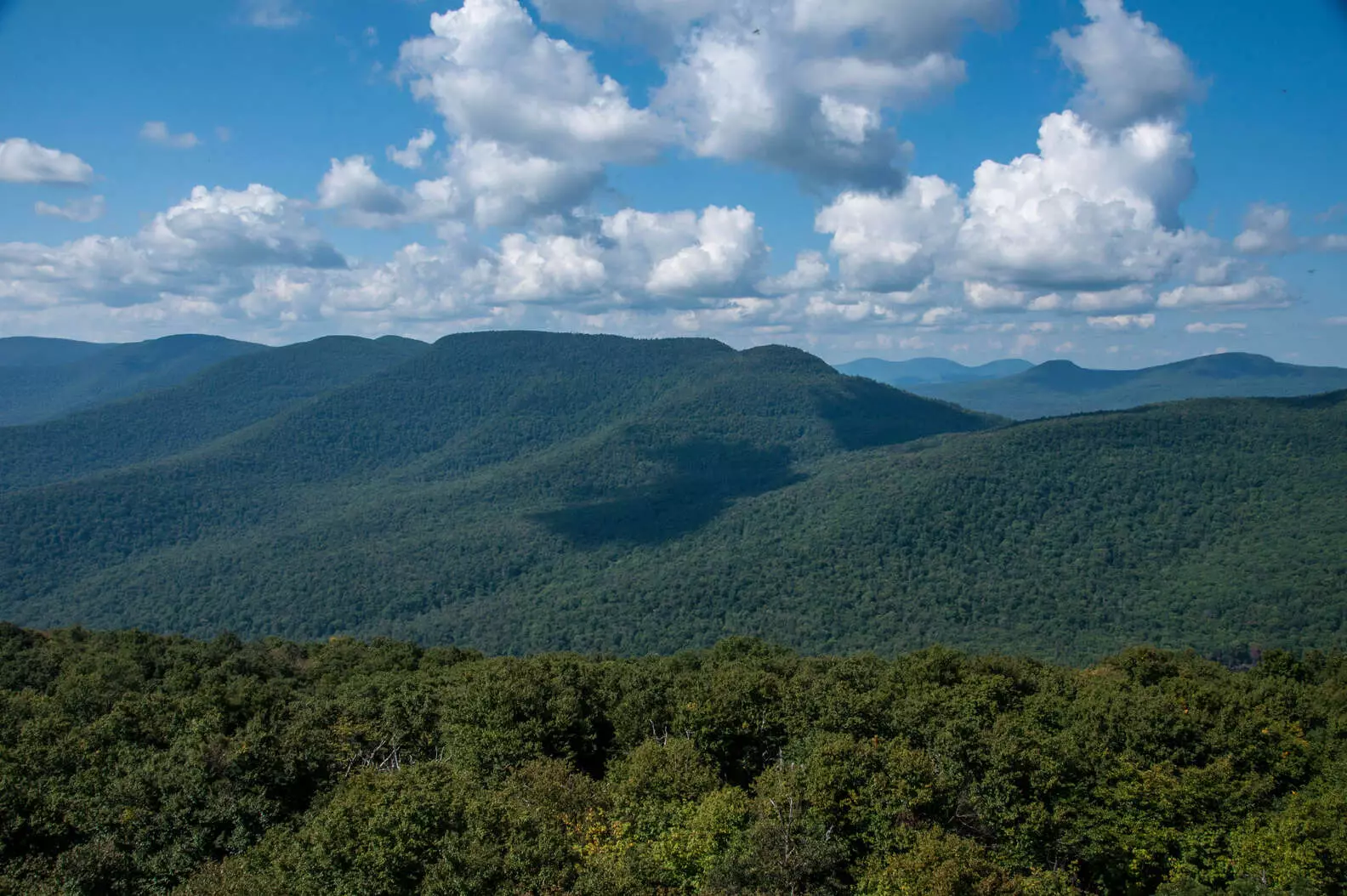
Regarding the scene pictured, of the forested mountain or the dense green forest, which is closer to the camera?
the dense green forest

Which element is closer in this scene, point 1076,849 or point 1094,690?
point 1076,849

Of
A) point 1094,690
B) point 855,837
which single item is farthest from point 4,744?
point 1094,690

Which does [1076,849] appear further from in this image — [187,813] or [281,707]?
[281,707]

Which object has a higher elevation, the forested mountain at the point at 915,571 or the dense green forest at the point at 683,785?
the dense green forest at the point at 683,785

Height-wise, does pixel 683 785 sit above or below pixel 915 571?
above

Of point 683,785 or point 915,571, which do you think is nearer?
point 683,785

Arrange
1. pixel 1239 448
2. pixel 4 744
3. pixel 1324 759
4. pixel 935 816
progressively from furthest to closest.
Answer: pixel 1239 448 < pixel 1324 759 < pixel 4 744 < pixel 935 816

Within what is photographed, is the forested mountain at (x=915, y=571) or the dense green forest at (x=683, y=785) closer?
the dense green forest at (x=683, y=785)

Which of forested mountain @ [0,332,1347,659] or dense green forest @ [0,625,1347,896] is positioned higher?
dense green forest @ [0,625,1347,896]
